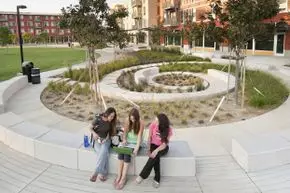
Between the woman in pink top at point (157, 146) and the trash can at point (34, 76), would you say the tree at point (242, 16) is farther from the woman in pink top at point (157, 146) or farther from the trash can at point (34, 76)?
the trash can at point (34, 76)

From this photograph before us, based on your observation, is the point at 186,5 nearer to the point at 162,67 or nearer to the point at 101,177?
the point at 162,67

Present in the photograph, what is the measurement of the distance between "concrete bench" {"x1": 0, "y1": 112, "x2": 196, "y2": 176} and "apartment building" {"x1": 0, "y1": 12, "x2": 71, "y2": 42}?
117 m

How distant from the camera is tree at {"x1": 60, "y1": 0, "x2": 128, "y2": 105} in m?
9.44

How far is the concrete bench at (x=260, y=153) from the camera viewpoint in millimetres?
5617

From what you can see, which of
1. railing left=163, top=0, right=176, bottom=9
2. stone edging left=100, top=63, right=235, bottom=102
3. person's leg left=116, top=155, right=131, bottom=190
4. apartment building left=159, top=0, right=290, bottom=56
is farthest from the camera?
railing left=163, top=0, right=176, bottom=9

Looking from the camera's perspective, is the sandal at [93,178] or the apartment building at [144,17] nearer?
the sandal at [93,178]

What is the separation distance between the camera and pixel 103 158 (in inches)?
219

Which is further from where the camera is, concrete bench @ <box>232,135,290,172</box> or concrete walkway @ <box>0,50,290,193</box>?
concrete bench @ <box>232,135,290,172</box>

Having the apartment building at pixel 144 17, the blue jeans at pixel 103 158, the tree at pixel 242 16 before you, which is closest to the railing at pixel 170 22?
the apartment building at pixel 144 17

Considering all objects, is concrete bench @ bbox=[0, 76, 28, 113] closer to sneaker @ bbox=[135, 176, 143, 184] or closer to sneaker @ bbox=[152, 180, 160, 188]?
sneaker @ bbox=[135, 176, 143, 184]

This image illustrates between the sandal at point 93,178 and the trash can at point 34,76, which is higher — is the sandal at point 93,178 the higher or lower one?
the lower one

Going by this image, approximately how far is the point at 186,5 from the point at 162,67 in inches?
1167

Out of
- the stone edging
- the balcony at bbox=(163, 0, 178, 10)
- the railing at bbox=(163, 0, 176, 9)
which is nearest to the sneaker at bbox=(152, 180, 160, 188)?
the stone edging

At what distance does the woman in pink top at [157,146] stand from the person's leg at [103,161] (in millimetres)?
637
